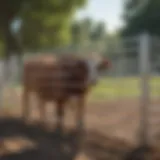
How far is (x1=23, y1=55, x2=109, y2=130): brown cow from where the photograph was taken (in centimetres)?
760

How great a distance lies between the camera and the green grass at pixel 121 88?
6.79 metres

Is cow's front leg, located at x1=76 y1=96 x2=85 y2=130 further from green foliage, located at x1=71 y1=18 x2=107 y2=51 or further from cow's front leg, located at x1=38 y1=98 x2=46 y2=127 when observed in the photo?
green foliage, located at x1=71 y1=18 x2=107 y2=51

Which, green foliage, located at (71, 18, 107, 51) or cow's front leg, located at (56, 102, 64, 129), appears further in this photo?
green foliage, located at (71, 18, 107, 51)

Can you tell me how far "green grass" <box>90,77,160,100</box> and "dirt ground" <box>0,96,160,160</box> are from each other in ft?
0.60

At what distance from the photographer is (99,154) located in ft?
19.4

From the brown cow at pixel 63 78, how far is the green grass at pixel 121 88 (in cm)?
38

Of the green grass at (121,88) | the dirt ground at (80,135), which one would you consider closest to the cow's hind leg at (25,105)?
the dirt ground at (80,135)

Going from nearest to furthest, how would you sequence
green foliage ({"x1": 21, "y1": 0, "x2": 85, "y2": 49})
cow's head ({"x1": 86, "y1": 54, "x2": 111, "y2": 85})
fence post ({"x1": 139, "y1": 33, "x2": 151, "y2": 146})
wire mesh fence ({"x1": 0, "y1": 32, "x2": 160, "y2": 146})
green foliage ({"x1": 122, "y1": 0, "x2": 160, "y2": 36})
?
fence post ({"x1": 139, "y1": 33, "x2": 151, "y2": 146}) → wire mesh fence ({"x1": 0, "y1": 32, "x2": 160, "y2": 146}) → cow's head ({"x1": 86, "y1": 54, "x2": 111, "y2": 85}) → green foliage ({"x1": 122, "y1": 0, "x2": 160, "y2": 36}) → green foliage ({"x1": 21, "y1": 0, "x2": 85, "y2": 49})

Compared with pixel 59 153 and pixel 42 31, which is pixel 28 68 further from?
pixel 42 31

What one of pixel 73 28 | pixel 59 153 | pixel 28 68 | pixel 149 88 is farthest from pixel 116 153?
pixel 73 28

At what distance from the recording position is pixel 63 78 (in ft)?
25.6

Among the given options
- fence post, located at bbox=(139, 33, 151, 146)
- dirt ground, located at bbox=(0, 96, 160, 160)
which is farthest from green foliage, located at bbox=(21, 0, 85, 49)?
fence post, located at bbox=(139, 33, 151, 146)

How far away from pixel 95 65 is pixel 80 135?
3.77ft

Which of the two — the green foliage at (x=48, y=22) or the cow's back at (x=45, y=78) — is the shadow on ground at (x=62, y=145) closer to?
the cow's back at (x=45, y=78)
